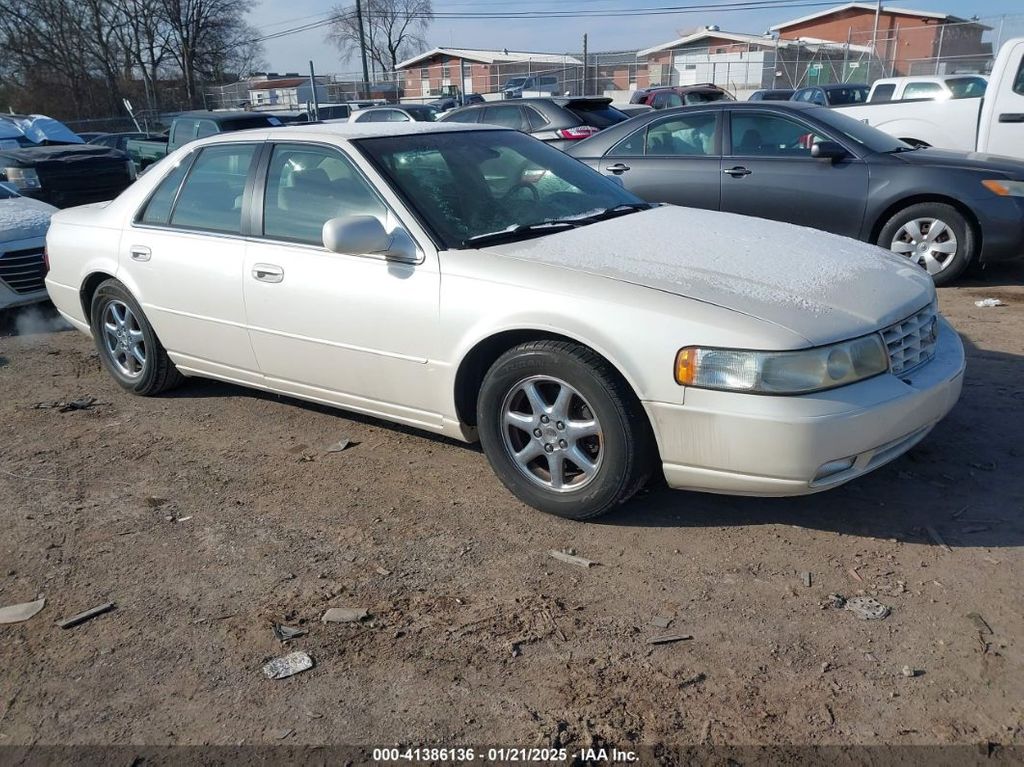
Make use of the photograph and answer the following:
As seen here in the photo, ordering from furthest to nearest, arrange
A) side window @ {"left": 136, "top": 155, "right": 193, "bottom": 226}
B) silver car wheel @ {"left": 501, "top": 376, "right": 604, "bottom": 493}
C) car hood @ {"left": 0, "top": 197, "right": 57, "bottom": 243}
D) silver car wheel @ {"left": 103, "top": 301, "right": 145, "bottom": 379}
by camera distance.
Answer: car hood @ {"left": 0, "top": 197, "right": 57, "bottom": 243}
silver car wheel @ {"left": 103, "top": 301, "right": 145, "bottom": 379}
side window @ {"left": 136, "top": 155, "right": 193, "bottom": 226}
silver car wheel @ {"left": 501, "top": 376, "right": 604, "bottom": 493}

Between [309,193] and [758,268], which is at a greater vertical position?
[309,193]

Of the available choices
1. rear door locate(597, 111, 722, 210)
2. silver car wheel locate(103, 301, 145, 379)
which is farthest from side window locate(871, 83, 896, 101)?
silver car wheel locate(103, 301, 145, 379)

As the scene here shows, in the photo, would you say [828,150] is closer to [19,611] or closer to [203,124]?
[19,611]

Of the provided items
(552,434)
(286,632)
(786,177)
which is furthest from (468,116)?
(286,632)

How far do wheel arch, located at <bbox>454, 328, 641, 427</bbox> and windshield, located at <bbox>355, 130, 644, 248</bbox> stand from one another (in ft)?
1.55

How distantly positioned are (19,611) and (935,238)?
6808 mm

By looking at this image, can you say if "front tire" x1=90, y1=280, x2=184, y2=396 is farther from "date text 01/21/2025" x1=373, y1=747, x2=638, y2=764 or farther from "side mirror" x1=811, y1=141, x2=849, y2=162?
"side mirror" x1=811, y1=141, x2=849, y2=162

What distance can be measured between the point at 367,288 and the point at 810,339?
Answer: 1.92 meters

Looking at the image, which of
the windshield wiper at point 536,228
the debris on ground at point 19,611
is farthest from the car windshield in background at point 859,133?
the debris on ground at point 19,611

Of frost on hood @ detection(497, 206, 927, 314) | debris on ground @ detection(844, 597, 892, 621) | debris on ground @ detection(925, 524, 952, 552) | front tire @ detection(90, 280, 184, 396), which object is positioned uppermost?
frost on hood @ detection(497, 206, 927, 314)

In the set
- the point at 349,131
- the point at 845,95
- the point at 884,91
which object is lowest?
the point at 845,95

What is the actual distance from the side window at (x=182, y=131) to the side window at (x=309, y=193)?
1089cm

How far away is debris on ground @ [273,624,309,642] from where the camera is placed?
2.91 meters

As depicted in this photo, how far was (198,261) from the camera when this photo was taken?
4.53 m
